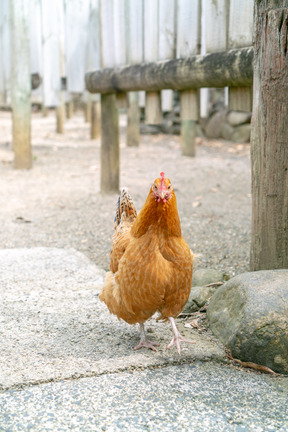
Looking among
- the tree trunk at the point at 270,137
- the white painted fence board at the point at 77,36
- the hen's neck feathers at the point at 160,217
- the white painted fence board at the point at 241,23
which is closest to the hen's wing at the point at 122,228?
the hen's neck feathers at the point at 160,217

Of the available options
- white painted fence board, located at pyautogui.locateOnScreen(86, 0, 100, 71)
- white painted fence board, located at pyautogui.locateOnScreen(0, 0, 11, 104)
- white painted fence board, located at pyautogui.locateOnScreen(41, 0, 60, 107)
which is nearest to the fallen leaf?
white painted fence board, located at pyautogui.locateOnScreen(86, 0, 100, 71)

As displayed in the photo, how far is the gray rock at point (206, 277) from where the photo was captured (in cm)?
351

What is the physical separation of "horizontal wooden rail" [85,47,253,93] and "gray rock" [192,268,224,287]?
134 centimetres

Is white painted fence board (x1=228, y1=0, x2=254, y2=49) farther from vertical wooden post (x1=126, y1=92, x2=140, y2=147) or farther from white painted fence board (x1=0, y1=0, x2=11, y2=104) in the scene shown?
white painted fence board (x1=0, y1=0, x2=11, y2=104)

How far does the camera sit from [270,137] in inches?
116

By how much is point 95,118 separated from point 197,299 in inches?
331

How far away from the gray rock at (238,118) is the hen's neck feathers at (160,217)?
8.55m

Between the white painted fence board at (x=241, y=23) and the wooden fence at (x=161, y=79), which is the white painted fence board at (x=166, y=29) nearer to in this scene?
the wooden fence at (x=161, y=79)

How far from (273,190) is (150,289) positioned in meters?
0.96

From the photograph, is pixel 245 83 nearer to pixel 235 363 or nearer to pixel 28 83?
pixel 235 363

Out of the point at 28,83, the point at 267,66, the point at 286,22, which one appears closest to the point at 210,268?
the point at 267,66

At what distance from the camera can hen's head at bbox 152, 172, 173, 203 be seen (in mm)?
2369

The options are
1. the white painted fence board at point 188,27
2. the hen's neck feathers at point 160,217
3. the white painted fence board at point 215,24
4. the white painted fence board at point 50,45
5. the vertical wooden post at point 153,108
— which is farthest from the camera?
the white painted fence board at point 50,45

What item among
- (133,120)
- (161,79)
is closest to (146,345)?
(161,79)
